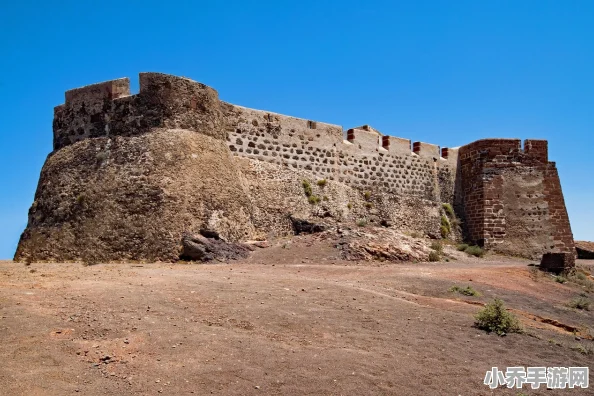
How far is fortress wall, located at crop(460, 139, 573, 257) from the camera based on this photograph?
75.1 feet

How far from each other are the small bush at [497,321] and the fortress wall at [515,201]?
14083 millimetres

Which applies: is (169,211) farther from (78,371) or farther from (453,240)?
(453,240)

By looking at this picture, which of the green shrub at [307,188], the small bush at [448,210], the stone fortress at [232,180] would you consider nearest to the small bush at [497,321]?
the stone fortress at [232,180]

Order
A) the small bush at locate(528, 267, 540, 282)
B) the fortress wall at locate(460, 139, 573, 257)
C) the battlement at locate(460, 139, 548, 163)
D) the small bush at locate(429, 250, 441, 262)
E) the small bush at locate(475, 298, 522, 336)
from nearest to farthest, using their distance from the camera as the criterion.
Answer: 1. the small bush at locate(475, 298, 522, 336)
2. the small bush at locate(528, 267, 540, 282)
3. the small bush at locate(429, 250, 441, 262)
4. the fortress wall at locate(460, 139, 573, 257)
5. the battlement at locate(460, 139, 548, 163)

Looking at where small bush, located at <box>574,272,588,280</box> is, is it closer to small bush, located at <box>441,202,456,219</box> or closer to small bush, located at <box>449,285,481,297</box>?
small bush, located at <box>449,285,481,297</box>

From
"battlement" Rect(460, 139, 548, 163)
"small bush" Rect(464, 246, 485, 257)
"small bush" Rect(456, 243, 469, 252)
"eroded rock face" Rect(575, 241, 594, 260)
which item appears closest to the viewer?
"small bush" Rect(464, 246, 485, 257)

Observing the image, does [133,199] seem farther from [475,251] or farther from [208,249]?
[475,251]

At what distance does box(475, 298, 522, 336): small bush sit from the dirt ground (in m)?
0.18

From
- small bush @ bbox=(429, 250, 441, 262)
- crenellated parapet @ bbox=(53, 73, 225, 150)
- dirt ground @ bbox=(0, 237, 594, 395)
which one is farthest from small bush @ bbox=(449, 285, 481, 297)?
crenellated parapet @ bbox=(53, 73, 225, 150)

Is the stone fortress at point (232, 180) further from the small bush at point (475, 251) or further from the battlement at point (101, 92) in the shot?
the small bush at point (475, 251)

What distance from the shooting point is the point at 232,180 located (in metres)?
17.1

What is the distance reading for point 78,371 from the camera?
5.83 m

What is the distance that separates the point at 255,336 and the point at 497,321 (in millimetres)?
4352

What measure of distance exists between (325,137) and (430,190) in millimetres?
5843
